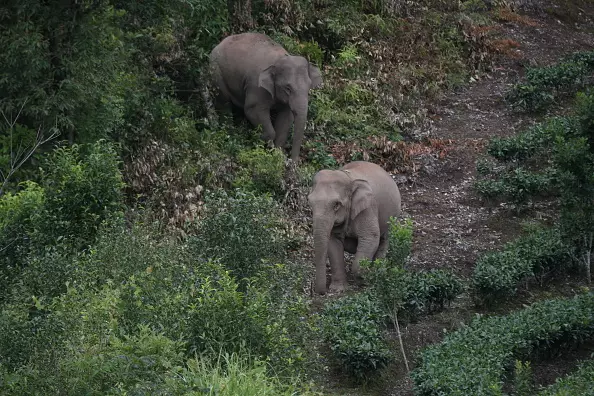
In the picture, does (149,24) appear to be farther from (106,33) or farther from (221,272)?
(221,272)

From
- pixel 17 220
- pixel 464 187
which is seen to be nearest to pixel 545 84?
pixel 464 187

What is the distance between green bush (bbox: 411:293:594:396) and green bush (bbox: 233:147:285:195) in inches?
172

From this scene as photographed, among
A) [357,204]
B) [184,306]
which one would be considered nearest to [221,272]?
[184,306]

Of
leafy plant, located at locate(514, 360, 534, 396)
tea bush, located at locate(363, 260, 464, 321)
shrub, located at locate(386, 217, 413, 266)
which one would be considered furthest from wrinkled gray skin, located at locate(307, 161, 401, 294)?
leafy plant, located at locate(514, 360, 534, 396)

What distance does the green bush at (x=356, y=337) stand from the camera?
44.4 feet

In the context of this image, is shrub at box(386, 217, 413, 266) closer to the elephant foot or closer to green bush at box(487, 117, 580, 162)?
the elephant foot

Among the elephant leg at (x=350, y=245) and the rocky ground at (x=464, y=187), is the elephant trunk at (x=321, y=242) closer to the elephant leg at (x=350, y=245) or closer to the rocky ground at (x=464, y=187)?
the elephant leg at (x=350, y=245)

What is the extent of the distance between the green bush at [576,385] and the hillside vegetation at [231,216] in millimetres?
80

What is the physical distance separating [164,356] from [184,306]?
4.82 feet

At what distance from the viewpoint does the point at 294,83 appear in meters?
18.9

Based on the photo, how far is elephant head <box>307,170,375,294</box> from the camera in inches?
613

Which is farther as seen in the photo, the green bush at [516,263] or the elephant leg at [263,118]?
the elephant leg at [263,118]

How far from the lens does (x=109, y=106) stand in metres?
16.8

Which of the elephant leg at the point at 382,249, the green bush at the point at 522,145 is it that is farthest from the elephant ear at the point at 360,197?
the green bush at the point at 522,145
